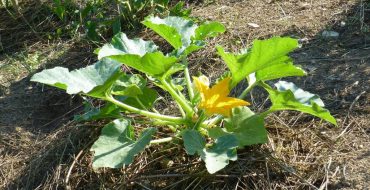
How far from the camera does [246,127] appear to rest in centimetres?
232

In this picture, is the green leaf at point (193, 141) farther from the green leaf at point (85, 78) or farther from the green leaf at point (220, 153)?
the green leaf at point (85, 78)

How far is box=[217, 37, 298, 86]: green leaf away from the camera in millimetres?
2094

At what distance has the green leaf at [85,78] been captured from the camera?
2.21 metres

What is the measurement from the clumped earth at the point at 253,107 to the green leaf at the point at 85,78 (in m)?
0.37

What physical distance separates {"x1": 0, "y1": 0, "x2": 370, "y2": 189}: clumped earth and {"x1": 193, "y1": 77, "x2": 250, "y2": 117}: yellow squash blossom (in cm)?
23

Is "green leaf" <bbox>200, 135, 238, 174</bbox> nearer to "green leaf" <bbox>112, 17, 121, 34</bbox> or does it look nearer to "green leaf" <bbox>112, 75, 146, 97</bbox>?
"green leaf" <bbox>112, 75, 146, 97</bbox>

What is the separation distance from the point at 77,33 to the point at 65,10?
278 millimetres

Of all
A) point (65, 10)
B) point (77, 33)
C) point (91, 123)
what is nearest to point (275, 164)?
Answer: point (91, 123)

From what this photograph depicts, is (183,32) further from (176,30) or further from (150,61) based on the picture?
(150,61)

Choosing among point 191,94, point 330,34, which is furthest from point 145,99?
point 330,34

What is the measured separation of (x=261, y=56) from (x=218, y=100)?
0.82ft

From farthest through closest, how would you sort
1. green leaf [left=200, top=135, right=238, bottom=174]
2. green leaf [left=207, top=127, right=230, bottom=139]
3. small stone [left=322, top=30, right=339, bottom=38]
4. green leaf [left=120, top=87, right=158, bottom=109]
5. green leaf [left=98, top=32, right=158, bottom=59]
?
small stone [left=322, top=30, right=339, bottom=38] → green leaf [left=120, top=87, right=158, bottom=109] → green leaf [left=98, top=32, right=158, bottom=59] → green leaf [left=207, top=127, right=230, bottom=139] → green leaf [left=200, top=135, right=238, bottom=174]

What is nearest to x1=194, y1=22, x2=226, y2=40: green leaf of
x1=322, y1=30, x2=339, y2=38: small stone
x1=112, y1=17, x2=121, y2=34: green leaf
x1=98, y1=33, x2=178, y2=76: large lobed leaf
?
x1=98, y1=33, x2=178, y2=76: large lobed leaf

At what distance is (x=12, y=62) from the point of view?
147 inches
